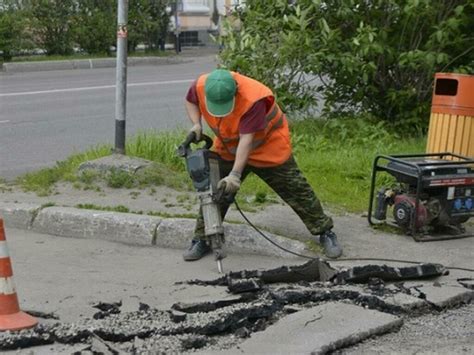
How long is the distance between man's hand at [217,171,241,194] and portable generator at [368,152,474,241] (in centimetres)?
146

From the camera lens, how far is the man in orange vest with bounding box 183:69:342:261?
5469 millimetres

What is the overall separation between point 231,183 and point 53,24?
20783mm

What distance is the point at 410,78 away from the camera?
997 cm

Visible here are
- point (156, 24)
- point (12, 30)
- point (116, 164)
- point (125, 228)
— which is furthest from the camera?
point (156, 24)

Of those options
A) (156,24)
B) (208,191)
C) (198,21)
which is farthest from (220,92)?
(198,21)

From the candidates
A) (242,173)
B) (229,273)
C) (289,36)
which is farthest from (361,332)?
(289,36)

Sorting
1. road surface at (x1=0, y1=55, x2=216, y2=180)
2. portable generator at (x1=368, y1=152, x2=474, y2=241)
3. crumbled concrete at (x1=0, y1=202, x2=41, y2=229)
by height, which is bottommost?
road surface at (x1=0, y1=55, x2=216, y2=180)

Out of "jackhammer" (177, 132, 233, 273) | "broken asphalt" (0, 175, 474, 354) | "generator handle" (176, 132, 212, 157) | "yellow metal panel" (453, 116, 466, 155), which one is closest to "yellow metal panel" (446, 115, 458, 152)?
"yellow metal panel" (453, 116, 466, 155)

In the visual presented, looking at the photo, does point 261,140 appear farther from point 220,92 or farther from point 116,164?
point 116,164

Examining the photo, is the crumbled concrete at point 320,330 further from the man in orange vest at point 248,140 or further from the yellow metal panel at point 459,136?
the yellow metal panel at point 459,136

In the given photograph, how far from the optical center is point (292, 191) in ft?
19.6

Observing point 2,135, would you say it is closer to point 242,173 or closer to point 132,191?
point 132,191

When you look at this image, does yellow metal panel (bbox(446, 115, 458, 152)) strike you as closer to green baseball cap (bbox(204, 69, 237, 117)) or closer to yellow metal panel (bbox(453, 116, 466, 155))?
yellow metal panel (bbox(453, 116, 466, 155))

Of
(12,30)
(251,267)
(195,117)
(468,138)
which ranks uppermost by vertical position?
(195,117)
